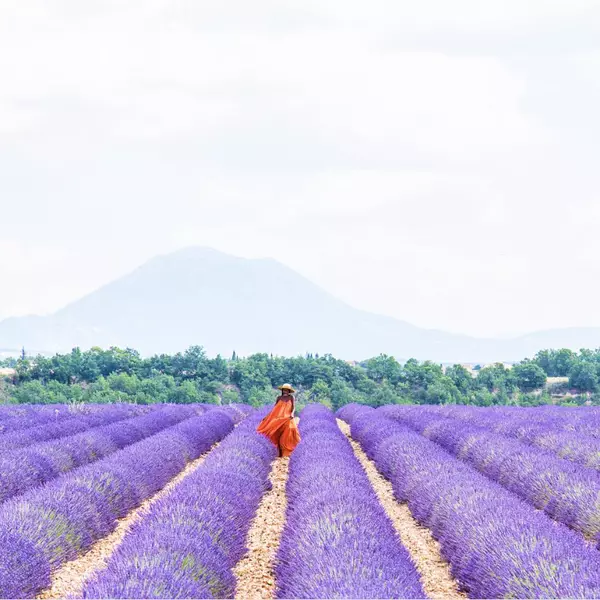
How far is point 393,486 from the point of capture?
25.8 ft

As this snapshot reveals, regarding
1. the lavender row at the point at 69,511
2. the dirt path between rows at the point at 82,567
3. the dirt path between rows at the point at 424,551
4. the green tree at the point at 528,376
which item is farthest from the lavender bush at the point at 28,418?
the green tree at the point at 528,376

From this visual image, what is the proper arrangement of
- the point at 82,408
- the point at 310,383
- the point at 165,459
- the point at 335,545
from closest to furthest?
the point at 335,545
the point at 165,459
the point at 82,408
the point at 310,383

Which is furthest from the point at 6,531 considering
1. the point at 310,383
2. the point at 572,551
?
the point at 310,383

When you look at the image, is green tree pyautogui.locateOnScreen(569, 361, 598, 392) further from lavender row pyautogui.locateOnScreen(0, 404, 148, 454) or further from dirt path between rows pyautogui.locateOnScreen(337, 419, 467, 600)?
dirt path between rows pyautogui.locateOnScreen(337, 419, 467, 600)

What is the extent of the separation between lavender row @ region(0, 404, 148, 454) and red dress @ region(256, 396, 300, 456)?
3.19 metres

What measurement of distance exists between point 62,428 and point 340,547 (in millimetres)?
8691

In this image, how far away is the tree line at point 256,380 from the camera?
2922cm

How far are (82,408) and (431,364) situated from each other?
23.0 m

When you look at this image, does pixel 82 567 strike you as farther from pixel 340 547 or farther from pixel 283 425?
pixel 283 425

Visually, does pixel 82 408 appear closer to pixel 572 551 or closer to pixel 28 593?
pixel 28 593

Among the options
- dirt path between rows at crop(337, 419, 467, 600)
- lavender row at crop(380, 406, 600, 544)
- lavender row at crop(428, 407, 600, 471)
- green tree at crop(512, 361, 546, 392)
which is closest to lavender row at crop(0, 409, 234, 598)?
dirt path between rows at crop(337, 419, 467, 600)

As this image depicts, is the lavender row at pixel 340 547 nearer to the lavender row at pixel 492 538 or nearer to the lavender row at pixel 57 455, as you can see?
the lavender row at pixel 492 538

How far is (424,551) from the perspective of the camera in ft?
17.7

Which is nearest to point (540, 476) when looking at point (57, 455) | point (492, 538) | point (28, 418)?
point (492, 538)
